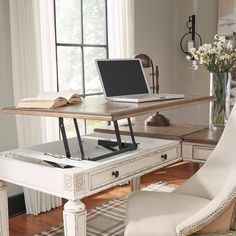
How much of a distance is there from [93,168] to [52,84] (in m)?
1.47

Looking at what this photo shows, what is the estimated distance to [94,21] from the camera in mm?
3430

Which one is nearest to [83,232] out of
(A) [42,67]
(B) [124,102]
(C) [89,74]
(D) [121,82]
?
(B) [124,102]

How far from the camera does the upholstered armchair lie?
145 centimetres

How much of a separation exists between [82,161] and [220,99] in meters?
1.14

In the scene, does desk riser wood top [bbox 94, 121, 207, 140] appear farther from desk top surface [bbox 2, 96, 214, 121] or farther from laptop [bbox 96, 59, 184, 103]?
desk top surface [bbox 2, 96, 214, 121]

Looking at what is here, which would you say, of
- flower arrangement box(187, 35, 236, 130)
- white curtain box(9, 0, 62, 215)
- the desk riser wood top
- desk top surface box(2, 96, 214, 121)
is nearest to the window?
white curtain box(9, 0, 62, 215)

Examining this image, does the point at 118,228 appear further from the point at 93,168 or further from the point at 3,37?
the point at 3,37

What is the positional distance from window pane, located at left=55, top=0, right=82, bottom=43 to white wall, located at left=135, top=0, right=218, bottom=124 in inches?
30.8

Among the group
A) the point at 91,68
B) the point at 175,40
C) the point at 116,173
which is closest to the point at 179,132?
the point at 116,173

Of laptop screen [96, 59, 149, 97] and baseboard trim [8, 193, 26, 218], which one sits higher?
laptop screen [96, 59, 149, 97]

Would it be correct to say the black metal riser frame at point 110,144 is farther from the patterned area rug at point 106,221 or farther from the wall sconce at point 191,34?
the wall sconce at point 191,34

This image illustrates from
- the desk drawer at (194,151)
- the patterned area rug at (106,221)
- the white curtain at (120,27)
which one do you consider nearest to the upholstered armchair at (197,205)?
the desk drawer at (194,151)

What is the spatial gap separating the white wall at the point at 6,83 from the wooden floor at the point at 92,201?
259 millimetres

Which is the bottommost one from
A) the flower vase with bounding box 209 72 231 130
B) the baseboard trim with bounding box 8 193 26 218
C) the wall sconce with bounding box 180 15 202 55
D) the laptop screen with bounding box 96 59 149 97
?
the baseboard trim with bounding box 8 193 26 218
